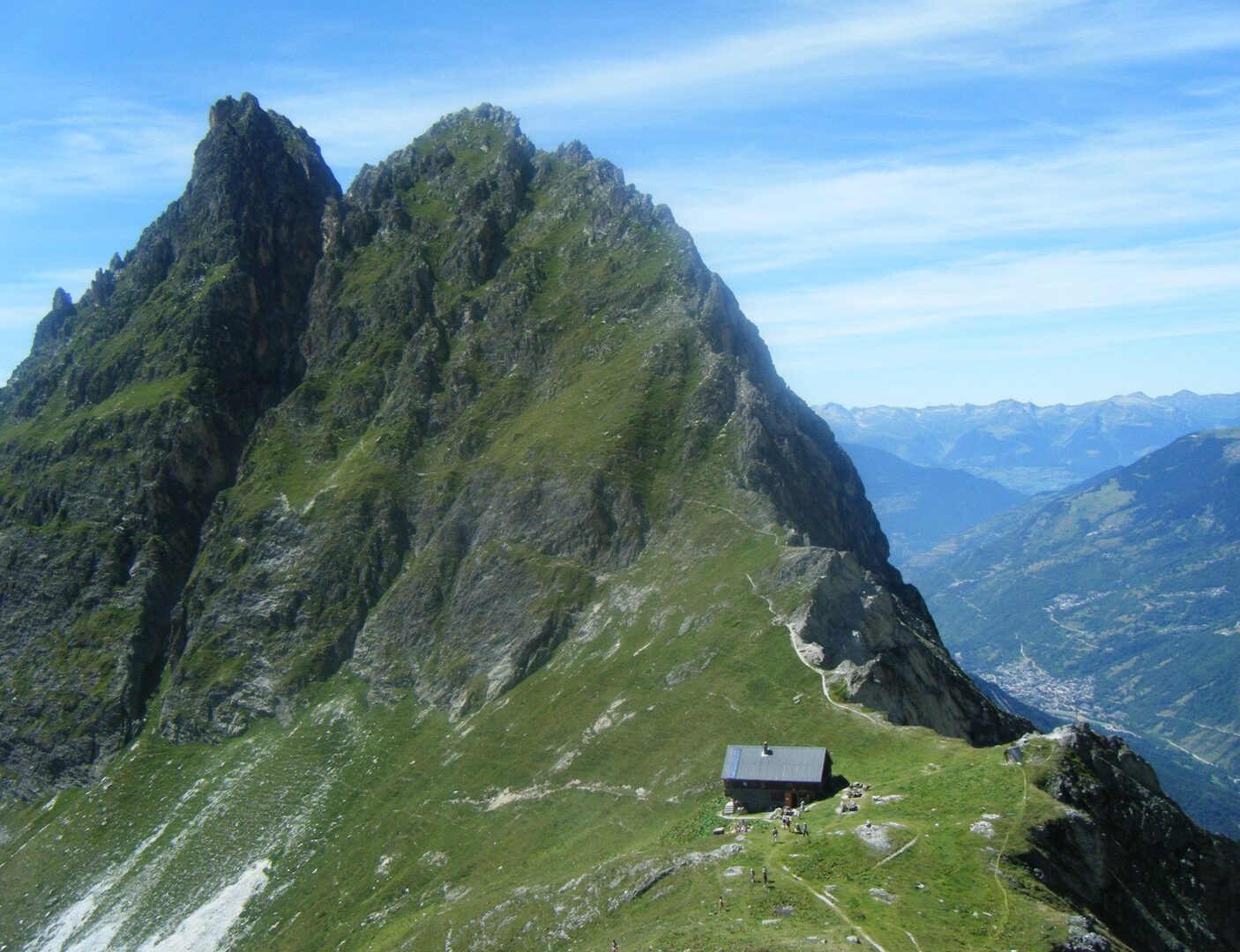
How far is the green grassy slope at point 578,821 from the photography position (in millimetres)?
56969

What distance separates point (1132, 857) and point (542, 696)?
74.4 m

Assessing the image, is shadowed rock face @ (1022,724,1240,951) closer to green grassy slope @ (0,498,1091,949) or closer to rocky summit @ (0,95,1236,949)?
rocky summit @ (0,95,1236,949)

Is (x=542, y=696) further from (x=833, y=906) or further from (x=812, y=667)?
(x=833, y=906)

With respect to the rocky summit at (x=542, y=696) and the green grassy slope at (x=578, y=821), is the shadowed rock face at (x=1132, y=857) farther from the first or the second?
the green grassy slope at (x=578, y=821)

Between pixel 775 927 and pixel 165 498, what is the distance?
178405 millimetres

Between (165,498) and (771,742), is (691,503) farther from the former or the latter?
(165,498)

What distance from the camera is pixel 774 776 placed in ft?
245

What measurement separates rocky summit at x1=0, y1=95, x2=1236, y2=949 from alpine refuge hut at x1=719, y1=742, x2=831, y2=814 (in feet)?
11.1

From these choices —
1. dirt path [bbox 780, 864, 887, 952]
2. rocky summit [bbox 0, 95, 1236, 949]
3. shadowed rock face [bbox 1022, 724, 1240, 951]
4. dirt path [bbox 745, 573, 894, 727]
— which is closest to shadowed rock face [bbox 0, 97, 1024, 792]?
rocky summit [bbox 0, 95, 1236, 949]

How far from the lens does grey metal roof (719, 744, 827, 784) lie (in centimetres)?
7400

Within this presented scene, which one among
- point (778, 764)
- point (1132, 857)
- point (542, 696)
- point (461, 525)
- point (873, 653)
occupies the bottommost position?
point (542, 696)

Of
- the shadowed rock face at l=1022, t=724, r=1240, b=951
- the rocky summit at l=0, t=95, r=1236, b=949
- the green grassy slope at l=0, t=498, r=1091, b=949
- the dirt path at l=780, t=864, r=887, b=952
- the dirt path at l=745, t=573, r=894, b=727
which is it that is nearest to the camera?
the dirt path at l=780, t=864, r=887, b=952

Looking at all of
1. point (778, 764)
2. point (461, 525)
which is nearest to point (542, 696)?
point (461, 525)

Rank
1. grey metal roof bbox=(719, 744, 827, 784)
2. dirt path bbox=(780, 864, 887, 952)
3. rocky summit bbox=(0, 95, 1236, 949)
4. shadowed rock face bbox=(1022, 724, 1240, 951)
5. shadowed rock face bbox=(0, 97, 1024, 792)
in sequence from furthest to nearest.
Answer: shadowed rock face bbox=(0, 97, 1024, 792)
grey metal roof bbox=(719, 744, 827, 784)
rocky summit bbox=(0, 95, 1236, 949)
shadowed rock face bbox=(1022, 724, 1240, 951)
dirt path bbox=(780, 864, 887, 952)
